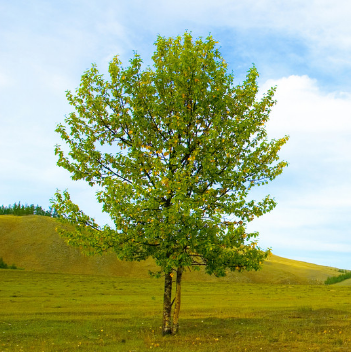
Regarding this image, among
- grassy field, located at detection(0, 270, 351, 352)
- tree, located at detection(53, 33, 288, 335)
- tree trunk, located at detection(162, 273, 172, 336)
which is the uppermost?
tree, located at detection(53, 33, 288, 335)

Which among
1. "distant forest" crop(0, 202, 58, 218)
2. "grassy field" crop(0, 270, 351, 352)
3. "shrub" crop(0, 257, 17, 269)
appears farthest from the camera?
"distant forest" crop(0, 202, 58, 218)

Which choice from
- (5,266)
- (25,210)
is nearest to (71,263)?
(5,266)

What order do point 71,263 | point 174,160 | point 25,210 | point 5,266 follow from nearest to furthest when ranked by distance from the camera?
point 174,160 < point 5,266 < point 71,263 < point 25,210

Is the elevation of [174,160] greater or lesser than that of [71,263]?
greater

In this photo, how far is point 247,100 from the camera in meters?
25.0

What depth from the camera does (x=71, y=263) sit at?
109125 millimetres

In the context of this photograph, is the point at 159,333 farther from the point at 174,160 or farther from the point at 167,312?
the point at 174,160

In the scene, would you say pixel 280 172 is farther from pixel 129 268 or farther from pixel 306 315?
pixel 129 268

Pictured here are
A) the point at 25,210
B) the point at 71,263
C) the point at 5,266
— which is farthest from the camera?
the point at 25,210

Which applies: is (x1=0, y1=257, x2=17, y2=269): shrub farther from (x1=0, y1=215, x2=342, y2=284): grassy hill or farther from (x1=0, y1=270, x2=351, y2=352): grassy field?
(x1=0, y1=270, x2=351, y2=352): grassy field

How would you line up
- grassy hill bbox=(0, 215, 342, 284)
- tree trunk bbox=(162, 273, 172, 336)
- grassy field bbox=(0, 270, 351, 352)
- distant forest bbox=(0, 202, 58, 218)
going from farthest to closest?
distant forest bbox=(0, 202, 58, 218) < grassy hill bbox=(0, 215, 342, 284) < tree trunk bbox=(162, 273, 172, 336) < grassy field bbox=(0, 270, 351, 352)

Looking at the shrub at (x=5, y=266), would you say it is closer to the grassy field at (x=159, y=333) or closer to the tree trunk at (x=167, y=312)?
the grassy field at (x=159, y=333)

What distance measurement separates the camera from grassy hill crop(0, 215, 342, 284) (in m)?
107

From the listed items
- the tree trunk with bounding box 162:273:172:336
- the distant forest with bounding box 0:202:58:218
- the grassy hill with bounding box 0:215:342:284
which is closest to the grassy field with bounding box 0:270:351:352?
the tree trunk with bounding box 162:273:172:336
